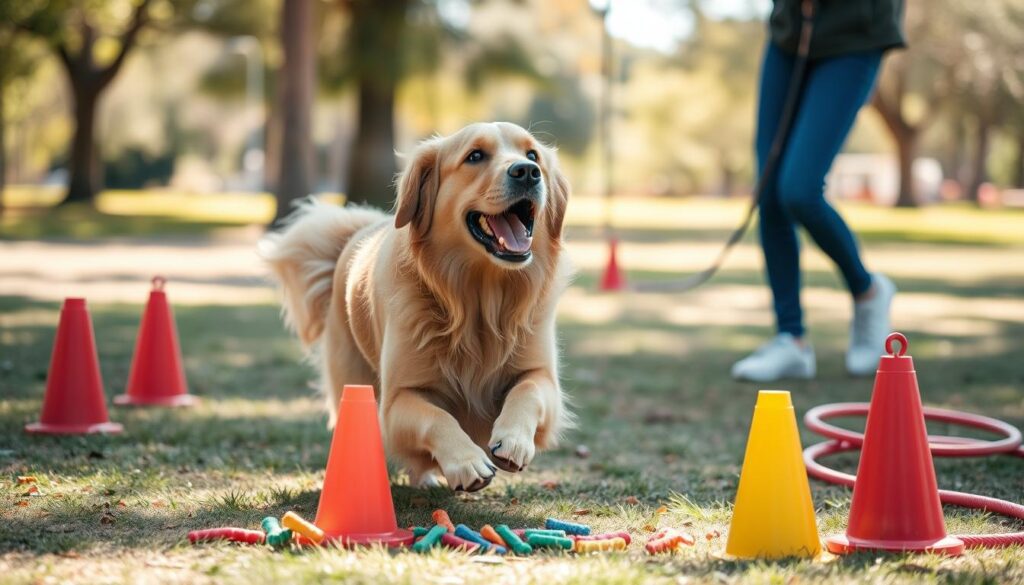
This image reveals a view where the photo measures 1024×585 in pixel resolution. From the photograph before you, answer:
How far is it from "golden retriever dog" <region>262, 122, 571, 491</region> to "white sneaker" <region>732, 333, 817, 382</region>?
2.90 meters

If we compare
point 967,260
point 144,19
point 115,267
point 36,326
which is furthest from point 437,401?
point 144,19

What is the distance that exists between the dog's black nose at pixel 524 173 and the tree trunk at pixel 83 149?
32849 millimetres

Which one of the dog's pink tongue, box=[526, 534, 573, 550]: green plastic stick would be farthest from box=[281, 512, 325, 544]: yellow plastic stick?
the dog's pink tongue

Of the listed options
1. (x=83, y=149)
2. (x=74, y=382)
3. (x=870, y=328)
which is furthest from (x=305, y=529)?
(x=83, y=149)

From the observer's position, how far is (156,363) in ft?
19.7

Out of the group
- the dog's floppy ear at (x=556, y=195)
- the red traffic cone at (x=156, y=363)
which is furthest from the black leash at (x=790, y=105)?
the red traffic cone at (x=156, y=363)

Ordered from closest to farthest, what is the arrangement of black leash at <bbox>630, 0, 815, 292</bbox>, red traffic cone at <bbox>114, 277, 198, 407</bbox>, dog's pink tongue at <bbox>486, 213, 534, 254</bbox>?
dog's pink tongue at <bbox>486, 213, 534, 254</bbox> < red traffic cone at <bbox>114, 277, 198, 407</bbox> < black leash at <bbox>630, 0, 815, 292</bbox>

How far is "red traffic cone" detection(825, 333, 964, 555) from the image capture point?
126 inches

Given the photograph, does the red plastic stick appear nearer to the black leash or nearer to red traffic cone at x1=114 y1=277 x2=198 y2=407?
red traffic cone at x1=114 y1=277 x2=198 y2=407

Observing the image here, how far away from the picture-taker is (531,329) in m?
4.24

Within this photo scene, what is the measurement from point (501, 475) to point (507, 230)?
44.5 inches

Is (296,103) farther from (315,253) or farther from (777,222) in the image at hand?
(315,253)

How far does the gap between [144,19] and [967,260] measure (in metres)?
23.7

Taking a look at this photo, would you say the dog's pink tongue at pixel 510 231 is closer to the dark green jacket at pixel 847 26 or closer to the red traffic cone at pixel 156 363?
the red traffic cone at pixel 156 363
